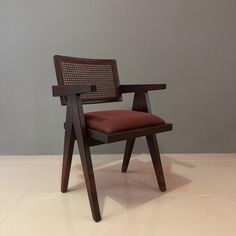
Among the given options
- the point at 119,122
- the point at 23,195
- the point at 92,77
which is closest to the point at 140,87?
the point at 92,77

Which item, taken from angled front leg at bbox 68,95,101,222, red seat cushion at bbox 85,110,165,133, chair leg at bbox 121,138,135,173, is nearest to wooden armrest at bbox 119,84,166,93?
red seat cushion at bbox 85,110,165,133

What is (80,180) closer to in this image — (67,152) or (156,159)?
(67,152)

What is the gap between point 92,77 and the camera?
1490mm

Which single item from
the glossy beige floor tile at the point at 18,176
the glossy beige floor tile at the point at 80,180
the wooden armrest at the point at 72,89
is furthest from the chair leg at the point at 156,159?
the glossy beige floor tile at the point at 18,176

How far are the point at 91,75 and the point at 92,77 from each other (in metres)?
0.01

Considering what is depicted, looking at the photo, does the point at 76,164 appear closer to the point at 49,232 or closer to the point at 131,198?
the point at 131,198

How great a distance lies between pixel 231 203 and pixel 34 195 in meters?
1.07

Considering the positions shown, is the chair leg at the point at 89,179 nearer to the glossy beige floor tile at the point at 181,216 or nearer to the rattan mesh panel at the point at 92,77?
the glossy beige floor tile at the point at 181,216

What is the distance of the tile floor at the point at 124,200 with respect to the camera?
1030mm

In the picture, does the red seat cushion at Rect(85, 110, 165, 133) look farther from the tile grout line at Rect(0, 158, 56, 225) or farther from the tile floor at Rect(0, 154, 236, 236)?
the tile grout line at Rect(0, 158, 56, 225)

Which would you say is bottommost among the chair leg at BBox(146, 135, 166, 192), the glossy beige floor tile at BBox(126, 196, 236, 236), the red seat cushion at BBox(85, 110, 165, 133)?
the glossy beige floor tile at BBox(126, 196, 236, 236)

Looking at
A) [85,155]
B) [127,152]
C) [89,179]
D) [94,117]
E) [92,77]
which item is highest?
[92,77]

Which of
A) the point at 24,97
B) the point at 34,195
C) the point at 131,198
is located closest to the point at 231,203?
the point at 131,198

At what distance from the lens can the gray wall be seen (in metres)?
1.91
